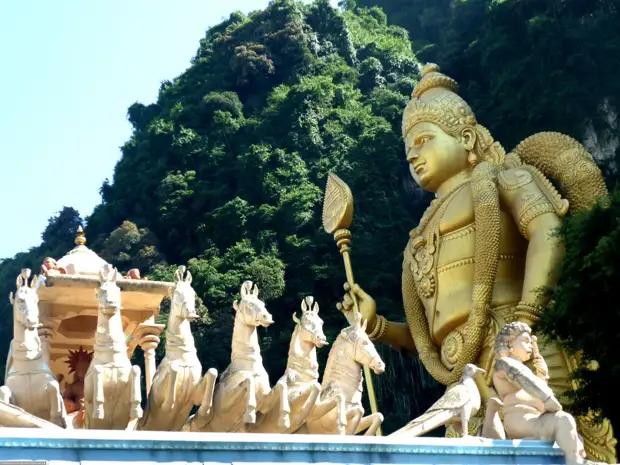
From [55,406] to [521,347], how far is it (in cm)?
333

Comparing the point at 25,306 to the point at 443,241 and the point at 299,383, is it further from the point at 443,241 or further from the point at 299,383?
the point at 443,241

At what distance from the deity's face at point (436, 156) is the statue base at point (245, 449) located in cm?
523

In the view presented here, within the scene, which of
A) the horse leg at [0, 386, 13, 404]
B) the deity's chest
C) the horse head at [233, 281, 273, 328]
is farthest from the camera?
the deity's chest

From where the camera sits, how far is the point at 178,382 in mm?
9453

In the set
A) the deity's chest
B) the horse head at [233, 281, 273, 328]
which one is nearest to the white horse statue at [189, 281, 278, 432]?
the horse head at [233, 281, 273, 328]

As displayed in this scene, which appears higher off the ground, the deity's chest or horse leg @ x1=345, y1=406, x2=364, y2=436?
the deity's chest

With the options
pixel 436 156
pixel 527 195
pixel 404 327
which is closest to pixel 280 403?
pixel 527 195

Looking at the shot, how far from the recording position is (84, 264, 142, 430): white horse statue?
361 inches

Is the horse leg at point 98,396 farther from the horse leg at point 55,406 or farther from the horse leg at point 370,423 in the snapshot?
the horse leg at point 370,423

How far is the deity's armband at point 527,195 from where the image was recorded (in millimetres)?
12875

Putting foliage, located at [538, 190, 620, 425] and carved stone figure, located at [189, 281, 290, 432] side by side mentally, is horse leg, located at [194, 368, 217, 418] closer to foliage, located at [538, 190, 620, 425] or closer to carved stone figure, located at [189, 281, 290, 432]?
carved stone figure, located at [189, 281, 290, 432]

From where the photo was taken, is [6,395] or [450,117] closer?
[6,395]

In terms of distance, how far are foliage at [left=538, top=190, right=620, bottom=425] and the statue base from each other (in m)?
2.99

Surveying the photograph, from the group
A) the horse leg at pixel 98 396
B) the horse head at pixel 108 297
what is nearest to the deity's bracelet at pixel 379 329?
the horse head at pixel 108 297
